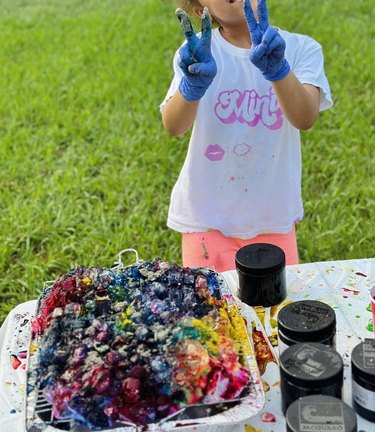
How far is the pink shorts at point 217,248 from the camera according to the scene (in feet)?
6.52

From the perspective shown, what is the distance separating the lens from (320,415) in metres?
1.03

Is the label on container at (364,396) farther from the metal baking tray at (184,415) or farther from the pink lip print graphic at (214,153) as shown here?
the pink lip print graphic at (214,153)

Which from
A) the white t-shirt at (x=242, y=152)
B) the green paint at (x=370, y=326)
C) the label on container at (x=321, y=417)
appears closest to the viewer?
the label on container at (x=321, y=417)

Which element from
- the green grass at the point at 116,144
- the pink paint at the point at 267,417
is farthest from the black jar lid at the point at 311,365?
the green grass at the point at 116,144

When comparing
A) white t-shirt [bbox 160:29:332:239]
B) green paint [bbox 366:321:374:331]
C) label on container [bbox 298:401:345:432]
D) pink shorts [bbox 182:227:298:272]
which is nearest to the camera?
label on container [bbox 298:401:345:432]

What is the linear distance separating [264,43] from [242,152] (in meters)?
0.46

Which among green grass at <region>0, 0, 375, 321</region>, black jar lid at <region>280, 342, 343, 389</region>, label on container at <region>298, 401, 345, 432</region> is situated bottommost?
green grass at <region>0, 0, 375, 321</region>

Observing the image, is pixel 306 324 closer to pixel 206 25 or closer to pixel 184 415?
pixel 184 415

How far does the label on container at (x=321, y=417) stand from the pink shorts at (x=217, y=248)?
0.93 meters

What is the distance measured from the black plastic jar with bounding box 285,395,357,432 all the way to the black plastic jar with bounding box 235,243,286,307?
41 centimetres

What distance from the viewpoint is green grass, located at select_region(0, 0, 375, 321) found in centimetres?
288

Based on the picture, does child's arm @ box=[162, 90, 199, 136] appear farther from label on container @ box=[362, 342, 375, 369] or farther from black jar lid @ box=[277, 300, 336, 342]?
label on container @ box=[362, 342, 375, 369]

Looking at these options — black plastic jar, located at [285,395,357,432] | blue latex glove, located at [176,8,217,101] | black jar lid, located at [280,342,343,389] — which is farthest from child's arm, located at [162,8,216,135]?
black plastic jar, located at [285,395,357,432]

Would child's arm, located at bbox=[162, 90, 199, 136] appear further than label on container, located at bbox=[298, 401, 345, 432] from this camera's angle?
Yes
